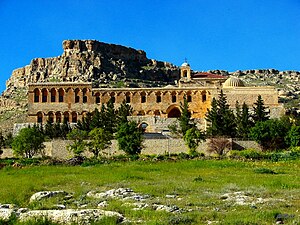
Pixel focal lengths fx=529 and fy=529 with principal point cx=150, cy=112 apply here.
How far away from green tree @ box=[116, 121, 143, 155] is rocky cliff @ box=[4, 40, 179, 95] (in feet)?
153

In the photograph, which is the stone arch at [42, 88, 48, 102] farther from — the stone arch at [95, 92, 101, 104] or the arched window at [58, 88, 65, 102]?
the stone arch at [95, 92, 101, 104]

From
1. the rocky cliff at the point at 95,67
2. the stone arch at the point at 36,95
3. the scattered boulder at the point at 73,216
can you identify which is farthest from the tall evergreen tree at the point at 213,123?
the rocky cliff at the point at 95,67

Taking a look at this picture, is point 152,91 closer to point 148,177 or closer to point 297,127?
point 297,127

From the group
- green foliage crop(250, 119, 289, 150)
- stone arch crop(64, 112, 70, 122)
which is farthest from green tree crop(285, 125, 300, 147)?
stone arch crop(64, 112, 70, 122)

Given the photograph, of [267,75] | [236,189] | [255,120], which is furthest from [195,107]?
[267,75]

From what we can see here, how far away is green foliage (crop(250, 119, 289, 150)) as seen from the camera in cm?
4388

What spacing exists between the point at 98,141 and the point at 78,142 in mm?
2629

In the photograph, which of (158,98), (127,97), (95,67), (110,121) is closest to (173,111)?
(158,98)

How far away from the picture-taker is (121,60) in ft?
342

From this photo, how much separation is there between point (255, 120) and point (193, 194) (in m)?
36.0

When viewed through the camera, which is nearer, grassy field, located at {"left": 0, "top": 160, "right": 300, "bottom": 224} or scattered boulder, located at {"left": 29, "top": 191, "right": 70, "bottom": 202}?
grassy field, located at {"left": 0, "top": 160, "right": 300, "bottom": 224}

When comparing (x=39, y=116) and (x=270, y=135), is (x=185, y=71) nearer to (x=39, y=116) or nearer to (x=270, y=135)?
(x=39, y=116)

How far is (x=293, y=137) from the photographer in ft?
141

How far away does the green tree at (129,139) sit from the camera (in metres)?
42.2
